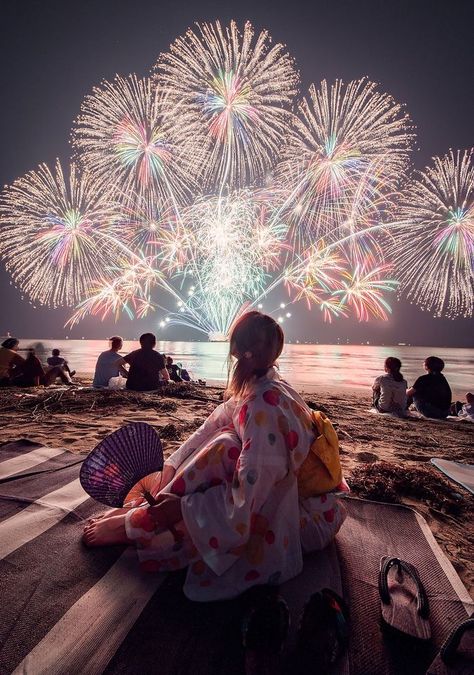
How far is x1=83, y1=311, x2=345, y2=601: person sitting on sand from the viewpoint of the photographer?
1.50 m

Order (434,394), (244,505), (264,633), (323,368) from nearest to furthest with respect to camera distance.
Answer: (264,633) < (244,505) < (434,394) < (323,368)

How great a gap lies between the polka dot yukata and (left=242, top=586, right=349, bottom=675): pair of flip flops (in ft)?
Answer: 0.67

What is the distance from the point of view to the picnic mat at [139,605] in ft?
4.14

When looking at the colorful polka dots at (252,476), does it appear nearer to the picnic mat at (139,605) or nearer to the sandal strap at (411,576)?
the picnic mat at (139,605)

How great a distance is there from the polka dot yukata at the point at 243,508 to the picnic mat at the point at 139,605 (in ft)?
0.41

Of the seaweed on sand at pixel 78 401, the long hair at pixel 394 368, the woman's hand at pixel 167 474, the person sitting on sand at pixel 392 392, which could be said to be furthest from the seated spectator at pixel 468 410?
the woman's hand at pixel 167 474

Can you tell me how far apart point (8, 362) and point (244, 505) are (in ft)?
34.3

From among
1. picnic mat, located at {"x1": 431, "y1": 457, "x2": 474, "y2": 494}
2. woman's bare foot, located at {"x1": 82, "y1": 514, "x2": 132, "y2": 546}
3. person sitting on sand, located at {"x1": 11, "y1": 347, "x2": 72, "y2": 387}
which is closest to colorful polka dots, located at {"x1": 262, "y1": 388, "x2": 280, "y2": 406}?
woman's bare foot, located at {"x1": 82, "y1": 514, "x2": 132, "y2": 546}

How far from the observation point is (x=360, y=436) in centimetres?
539

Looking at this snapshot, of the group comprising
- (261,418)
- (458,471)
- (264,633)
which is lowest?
(458,471)

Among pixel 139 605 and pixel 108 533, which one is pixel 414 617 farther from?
pixel 108 533

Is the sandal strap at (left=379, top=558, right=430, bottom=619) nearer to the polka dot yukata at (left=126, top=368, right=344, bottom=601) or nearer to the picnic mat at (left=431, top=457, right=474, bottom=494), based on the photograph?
the polka dot yukata at (left=126, top=368, right=344, bottom=601)

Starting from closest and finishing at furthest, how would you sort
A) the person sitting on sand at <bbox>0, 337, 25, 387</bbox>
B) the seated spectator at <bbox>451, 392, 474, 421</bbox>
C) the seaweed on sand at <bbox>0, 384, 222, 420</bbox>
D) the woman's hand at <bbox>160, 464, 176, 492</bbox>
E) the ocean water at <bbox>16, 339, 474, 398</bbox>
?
the woman's hand at <bbox>160, 464, 176, 492</bbox>, the seaweed on sand at <bbox>0, 384, 222, 420</bbox>, the seated spectator at <bbox>451, 392, 474, 421</bbox>, the person sitting on sand at <bbox>0, 337, 25, 387</bbox>, the ocean water at <bbox>16, 339, 474, 398</bbox>

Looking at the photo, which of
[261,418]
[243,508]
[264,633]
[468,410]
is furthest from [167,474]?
[468,410]
